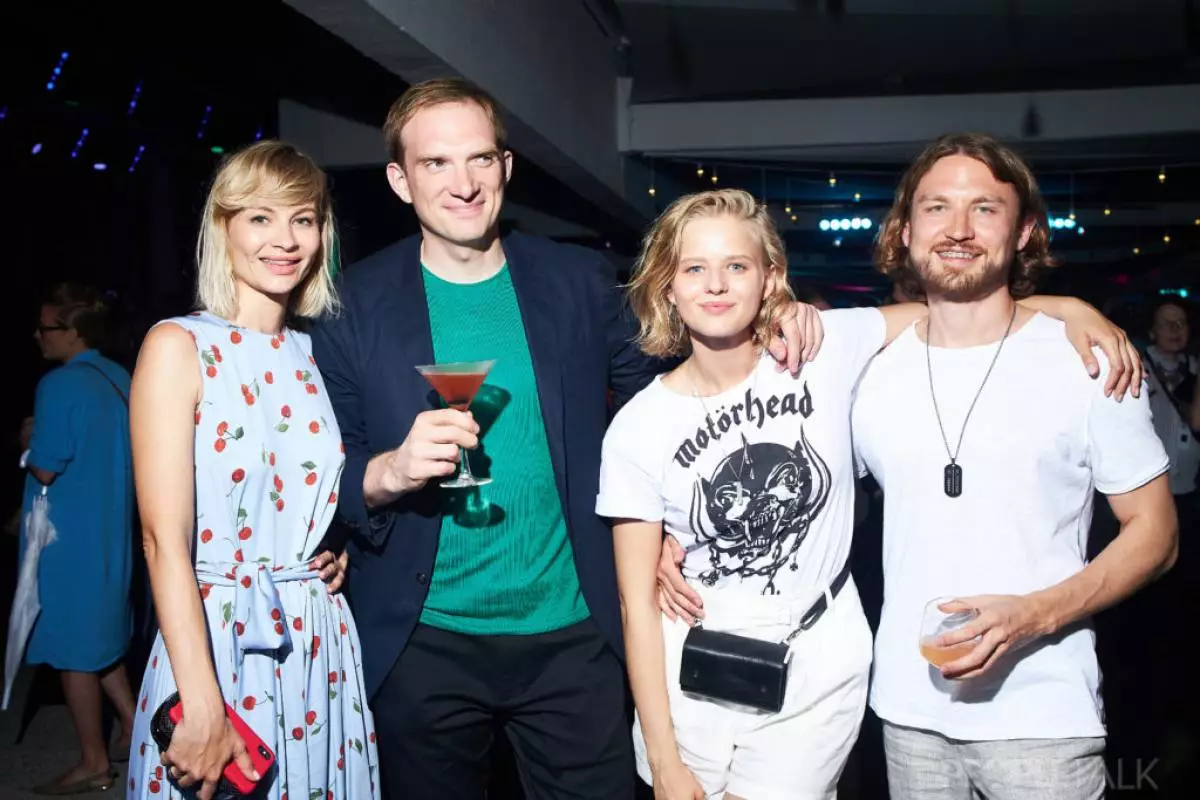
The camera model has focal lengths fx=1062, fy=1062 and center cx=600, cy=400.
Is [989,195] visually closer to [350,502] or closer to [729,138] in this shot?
[350,502]

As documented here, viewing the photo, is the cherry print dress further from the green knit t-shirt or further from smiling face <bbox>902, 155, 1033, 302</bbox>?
smiling face <bbox>902, 155, 1033, 302</bbox>

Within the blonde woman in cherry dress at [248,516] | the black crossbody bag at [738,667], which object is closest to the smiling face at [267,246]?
the blonde woman in cherry dress at [248,516]

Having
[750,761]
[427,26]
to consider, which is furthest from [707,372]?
[427,26]

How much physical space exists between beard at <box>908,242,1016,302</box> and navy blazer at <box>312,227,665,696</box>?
2.38 ft

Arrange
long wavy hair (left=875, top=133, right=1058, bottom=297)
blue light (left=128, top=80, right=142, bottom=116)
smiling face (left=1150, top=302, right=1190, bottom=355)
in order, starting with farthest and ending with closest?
blue light (left=128, top=80, right=142, bottom=116) < smiling face (left=1150, top=302, right=1190, bottom=355) < long wavy hair (left=875, top=133, right=1058, bottom=297)

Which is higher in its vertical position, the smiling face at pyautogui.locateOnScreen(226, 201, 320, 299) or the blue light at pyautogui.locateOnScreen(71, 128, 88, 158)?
the blue light at pyautogui.locateOnScreen(71, 128, 88, 158)

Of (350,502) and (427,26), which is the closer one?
(350,502)

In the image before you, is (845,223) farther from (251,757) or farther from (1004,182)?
(251,757)

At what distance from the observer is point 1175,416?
4980 millimetres

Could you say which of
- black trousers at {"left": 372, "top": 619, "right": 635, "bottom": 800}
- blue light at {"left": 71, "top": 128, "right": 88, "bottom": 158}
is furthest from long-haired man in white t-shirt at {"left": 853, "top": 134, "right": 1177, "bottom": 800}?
blue light at {"left": 71, "top": 128, "right": 88, "bottom": 158}

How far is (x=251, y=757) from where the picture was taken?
2.09 meters

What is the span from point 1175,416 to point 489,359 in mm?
3953

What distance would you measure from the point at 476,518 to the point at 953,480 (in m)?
1.00

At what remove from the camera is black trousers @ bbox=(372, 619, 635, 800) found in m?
2.32
